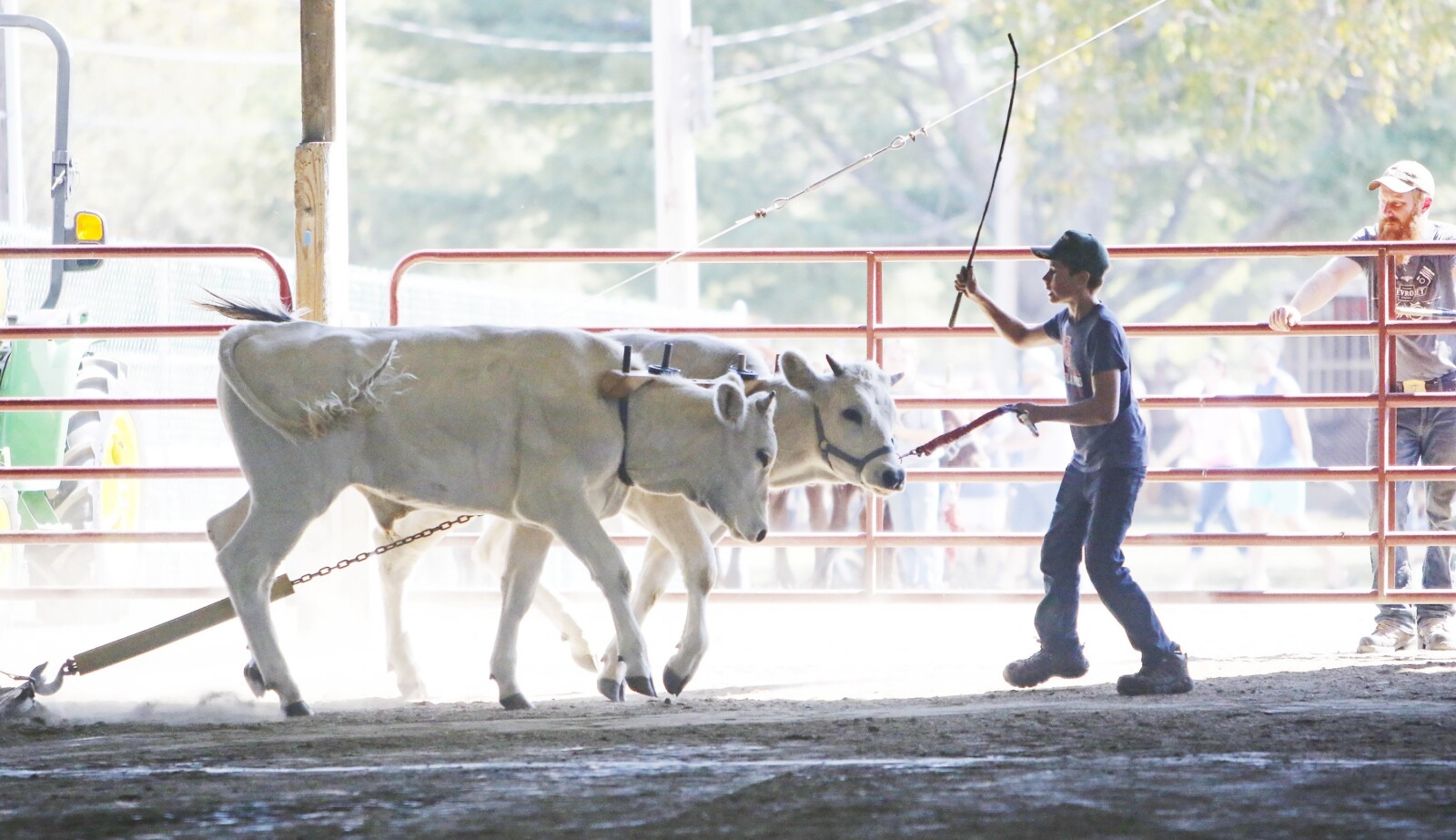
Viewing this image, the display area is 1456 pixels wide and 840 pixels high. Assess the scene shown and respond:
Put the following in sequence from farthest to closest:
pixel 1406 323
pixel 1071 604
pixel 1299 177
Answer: pixel 1299 177
pixel 1406 323
pixel 1071 604

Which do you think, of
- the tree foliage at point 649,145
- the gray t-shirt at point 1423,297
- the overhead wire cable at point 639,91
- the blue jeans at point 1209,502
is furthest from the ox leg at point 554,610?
the overhead wire cable at point 639,91

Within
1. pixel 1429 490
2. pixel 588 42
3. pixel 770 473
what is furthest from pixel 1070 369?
pixel 588 42

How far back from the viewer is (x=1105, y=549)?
647 centimetres

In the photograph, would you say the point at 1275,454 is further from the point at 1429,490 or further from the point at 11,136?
the point at 11,136

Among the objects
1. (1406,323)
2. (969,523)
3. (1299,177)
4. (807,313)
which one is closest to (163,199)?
(807,313)

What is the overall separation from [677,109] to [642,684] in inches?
439

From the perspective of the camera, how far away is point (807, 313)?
3219 centimetres

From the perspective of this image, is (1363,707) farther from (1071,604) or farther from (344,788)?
(344,788)

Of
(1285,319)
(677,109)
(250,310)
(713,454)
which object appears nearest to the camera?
(713,454)

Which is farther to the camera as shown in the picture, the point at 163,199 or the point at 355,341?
the point at 163,199

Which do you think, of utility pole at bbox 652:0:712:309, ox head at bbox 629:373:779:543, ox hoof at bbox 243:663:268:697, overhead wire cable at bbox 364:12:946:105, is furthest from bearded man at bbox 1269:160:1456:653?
overhead wire cable at bbox 364:12:946:105

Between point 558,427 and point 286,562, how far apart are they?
2.63 metres

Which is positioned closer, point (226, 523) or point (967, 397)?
point (226, 523)

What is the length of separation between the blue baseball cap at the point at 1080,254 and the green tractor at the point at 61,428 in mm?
5059
